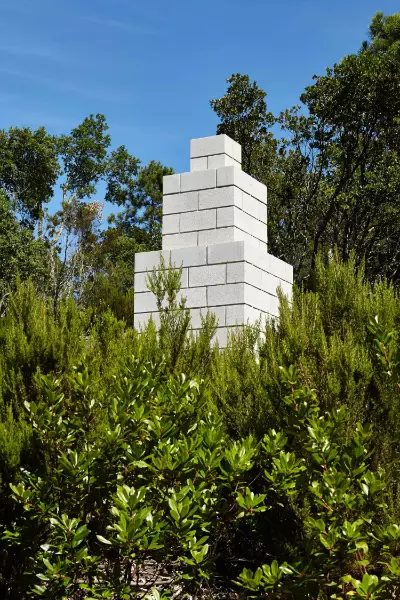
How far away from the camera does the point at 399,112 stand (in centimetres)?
1722

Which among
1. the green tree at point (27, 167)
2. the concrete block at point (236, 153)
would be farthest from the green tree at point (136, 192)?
the concrete block at point (236, 153)

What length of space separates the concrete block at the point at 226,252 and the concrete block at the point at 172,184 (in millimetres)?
1093

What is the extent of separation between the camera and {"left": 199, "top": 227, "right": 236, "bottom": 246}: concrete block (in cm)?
883

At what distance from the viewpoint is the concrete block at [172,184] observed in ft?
30.7

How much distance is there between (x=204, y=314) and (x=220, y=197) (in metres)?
1.55

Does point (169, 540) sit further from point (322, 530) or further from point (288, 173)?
point (288, 173)

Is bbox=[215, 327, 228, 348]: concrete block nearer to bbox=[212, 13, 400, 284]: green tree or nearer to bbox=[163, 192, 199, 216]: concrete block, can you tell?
bbox=[163, 192, 199, 216]: concrete block

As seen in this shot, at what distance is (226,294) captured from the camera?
852 cm

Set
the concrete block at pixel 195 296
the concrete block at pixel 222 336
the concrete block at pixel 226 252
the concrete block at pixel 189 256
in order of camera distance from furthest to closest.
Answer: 1. the concrete block at pixel 189 256
2. the concrete block at pixel 195 296
3. the concrete block at pixel 226 252
4. the concrete block at pixel 222 336

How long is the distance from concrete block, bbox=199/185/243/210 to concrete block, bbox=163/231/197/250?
0.39 meters

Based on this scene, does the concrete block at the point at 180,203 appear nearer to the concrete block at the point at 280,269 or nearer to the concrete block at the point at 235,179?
the concrete block at the point at 235,179

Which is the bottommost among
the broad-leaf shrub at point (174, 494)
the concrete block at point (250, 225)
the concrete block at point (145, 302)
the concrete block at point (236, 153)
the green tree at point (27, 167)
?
the broad-leaf shrub at point (174, 494)

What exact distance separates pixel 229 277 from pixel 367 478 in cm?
510

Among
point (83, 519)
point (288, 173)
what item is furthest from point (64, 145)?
point (83, 519)
